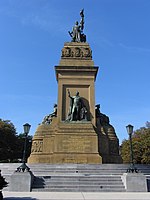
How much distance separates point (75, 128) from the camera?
25094 mm

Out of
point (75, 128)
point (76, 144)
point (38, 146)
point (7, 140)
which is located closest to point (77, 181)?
point (76, 144)

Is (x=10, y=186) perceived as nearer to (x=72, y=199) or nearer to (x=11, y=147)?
(x=72, y=199)

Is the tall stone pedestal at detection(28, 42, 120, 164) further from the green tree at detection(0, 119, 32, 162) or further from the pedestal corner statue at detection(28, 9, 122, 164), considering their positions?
the green tree at detection(0, 119, 32, 162)

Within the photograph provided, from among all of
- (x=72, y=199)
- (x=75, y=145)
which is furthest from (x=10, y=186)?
(x=75, y=145)

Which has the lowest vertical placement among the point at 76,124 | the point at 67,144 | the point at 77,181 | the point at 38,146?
the point at 77,181

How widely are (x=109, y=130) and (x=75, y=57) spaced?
9.48 meters

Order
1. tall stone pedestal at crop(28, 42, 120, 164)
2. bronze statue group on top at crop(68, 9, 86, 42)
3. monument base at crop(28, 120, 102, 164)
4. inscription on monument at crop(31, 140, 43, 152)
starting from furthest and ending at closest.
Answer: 1. bronze statue group on top at crop(68, 9, 86, 42)
2. inscription on monument at crop(31, 140, 43, 152)
3. tall stone pedestal at crop(28, 42, 120, 164)
4. monument base at crop(28, 120, 102, 164)

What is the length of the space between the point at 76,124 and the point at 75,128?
478 millimetres

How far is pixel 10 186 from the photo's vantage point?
49.0ft

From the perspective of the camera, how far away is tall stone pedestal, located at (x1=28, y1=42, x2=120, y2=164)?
24.2 metres

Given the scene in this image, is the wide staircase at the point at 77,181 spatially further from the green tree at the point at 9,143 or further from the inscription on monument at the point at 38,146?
→ the green tree at the point at 9,143

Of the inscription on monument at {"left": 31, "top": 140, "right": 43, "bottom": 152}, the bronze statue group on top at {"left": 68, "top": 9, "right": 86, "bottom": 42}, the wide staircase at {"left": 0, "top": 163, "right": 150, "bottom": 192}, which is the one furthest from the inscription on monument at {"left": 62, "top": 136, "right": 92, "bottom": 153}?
the bronze statue group on top at {"left": 68, "top": 9, "right": 86, "bottom": 42}

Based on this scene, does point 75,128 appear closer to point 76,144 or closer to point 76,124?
point 76,124

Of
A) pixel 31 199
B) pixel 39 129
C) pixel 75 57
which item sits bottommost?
pixel 31 199
